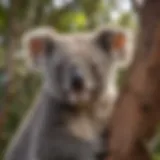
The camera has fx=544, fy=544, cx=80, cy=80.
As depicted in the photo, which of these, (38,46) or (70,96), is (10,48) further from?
(70,96)

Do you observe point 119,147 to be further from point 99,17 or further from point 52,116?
point 99,17

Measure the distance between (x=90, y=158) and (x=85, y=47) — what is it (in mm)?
411

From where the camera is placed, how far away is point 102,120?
6.08 feet

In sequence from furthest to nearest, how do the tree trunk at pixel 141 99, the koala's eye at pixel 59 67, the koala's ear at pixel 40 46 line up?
1. the koala's ear at pixel 40 46
2. the koala's eye at pixel 59 67
3. the tree trunk at pixel 141 99

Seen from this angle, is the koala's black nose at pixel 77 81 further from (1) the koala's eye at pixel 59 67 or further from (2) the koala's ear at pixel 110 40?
(2) the koala's ear at pixel 110 40

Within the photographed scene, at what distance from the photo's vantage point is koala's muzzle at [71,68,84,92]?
1726 millimetres

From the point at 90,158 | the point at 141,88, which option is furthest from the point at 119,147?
the point at 90,158

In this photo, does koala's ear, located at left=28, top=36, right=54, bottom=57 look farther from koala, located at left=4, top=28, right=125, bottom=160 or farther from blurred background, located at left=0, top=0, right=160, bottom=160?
blurred background, located at left=0, top=0, right=160, bottom=160

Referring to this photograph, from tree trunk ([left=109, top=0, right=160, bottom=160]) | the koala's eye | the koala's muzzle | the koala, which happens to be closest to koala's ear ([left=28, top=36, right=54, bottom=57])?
the koala

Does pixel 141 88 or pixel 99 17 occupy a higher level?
pixel 99 17

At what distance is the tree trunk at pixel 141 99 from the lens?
3.97ft

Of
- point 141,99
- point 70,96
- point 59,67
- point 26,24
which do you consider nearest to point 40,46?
point 59,67

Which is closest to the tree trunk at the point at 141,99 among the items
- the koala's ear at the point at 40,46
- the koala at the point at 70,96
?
the koala at the point at 70,96

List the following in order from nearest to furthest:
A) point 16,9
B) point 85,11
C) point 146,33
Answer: point 146,33 < point 16,9 < point 85,11
